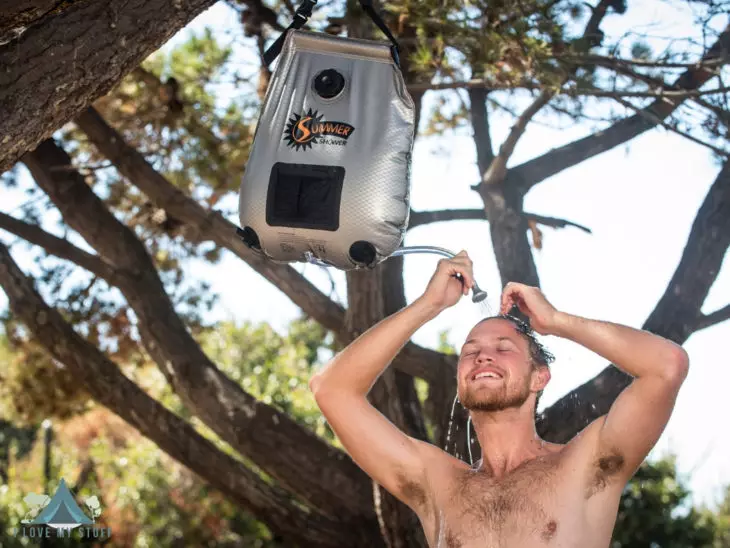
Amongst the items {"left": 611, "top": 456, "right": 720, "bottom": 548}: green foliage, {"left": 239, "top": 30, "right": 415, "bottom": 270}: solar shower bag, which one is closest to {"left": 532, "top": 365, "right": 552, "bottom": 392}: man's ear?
{"left": 239, "top": 30, "right": 415, "bottom": 270}: solar shower bag

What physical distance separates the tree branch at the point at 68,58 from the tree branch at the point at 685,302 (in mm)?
2348

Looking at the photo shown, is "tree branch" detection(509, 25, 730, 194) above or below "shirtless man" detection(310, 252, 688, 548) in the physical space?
above

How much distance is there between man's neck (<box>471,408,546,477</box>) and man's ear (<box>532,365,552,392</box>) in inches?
2.9

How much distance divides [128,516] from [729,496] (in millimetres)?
6139

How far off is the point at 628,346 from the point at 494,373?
0.34 meters

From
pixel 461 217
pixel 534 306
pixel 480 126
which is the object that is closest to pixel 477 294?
pixel 534 306

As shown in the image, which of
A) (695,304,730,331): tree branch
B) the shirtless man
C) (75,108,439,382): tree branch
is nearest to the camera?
the shirtless man

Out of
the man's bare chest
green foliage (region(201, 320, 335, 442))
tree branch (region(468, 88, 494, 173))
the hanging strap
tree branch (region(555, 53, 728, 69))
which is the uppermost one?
green foliage (region(201, 320, 335, 442))

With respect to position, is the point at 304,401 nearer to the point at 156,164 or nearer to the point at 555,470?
the point at 156,164

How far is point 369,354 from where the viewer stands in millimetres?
2576

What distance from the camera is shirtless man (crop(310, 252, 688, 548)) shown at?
2.30 metres
